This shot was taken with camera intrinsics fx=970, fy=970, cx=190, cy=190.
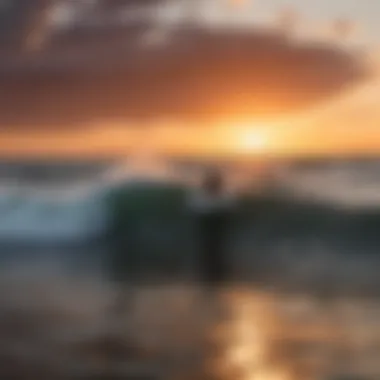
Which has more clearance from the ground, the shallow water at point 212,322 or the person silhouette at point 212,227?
the person silhouette at point 212,227

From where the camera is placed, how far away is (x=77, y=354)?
0.93 metres

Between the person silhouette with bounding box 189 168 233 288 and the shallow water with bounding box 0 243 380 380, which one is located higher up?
the person silhouette with bounding box 189 168 233 288

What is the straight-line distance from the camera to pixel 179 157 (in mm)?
931

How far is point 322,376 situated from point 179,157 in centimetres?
25

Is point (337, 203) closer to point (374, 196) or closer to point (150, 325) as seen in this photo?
point (374, 196)

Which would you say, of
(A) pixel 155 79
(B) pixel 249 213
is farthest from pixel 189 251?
(A) pixel 155 79

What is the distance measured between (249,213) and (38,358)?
25 centimetres

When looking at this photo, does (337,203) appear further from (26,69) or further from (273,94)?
(26,69)

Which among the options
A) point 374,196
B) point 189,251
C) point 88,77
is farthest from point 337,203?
point 88,77

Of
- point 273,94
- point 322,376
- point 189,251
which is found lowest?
point 322,376

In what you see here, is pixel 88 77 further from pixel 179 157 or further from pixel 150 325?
pixel 150 325

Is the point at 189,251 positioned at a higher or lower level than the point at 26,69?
lower

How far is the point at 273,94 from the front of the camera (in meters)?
0.94

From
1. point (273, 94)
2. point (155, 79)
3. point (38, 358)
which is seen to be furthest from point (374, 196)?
point (38, 358)
